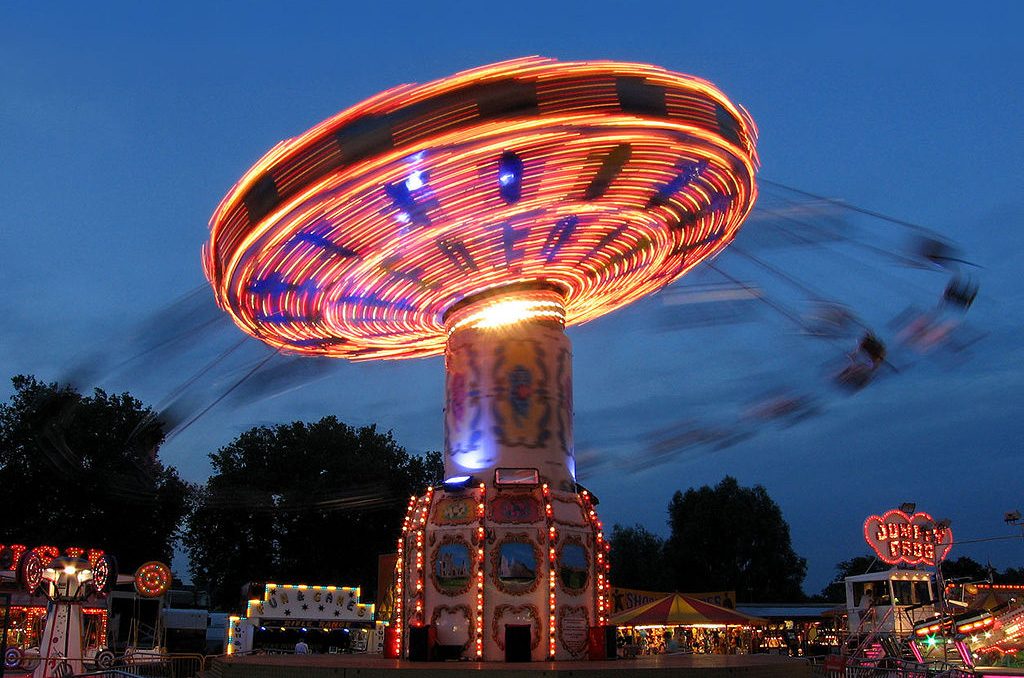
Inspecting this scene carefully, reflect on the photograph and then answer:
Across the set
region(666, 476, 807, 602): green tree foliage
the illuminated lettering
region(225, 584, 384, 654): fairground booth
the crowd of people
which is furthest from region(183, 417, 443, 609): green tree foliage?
the illuminated lettering

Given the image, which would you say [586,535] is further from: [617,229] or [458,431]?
[617,229]

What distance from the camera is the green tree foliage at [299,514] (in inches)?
2189

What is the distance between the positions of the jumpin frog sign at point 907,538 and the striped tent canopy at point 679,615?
546 cm

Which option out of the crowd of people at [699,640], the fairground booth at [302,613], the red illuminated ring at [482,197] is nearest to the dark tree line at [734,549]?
the crowd of people at [699,640]

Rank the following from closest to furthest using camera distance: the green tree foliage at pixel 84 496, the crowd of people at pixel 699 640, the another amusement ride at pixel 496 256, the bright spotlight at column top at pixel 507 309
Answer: the another amusement ride at pixel 496 256 < the bright spotlight at column top at pixel 507 309 < the crowd of people at pixel 699 640 < the green tree foliage at pixel 84 496

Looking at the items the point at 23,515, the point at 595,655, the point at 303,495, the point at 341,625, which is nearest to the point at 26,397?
the point at 23,515

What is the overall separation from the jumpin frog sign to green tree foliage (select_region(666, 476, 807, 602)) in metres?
37.7

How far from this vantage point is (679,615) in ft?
99.3

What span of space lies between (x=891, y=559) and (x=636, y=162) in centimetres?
2228

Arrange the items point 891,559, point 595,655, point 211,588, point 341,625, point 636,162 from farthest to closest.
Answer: point 211,588 < point 341,625 < point 891,559 < point 595,655 < point 636,162

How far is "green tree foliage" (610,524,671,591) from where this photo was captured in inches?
2931

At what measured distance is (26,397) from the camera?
52.1 meters

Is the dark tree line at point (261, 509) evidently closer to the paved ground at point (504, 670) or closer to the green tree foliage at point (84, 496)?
the green tree foliage at point (84, 496)

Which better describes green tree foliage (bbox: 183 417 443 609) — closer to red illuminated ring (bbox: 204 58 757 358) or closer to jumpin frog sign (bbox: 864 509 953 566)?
jumpin frog sign (bbox: 864 509 953 566)
